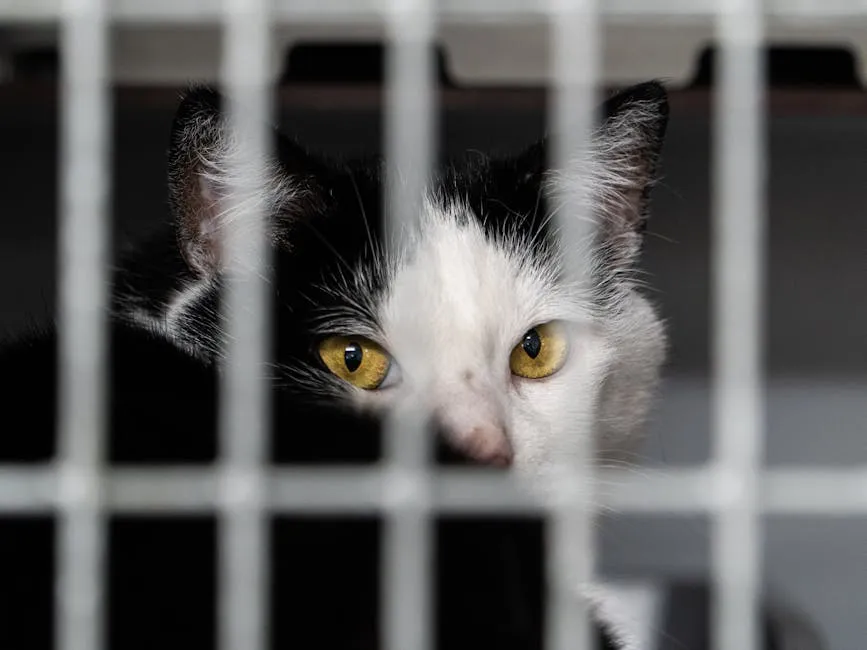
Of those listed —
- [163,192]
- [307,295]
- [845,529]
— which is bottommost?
Answer: [845,529]

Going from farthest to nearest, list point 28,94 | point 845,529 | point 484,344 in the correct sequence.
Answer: point 845,529
point 28,94
point 484,344

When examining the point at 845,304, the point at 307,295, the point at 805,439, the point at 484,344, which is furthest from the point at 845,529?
the point at 307,295

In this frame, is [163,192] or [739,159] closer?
[739,159]

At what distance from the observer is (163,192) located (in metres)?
1.79

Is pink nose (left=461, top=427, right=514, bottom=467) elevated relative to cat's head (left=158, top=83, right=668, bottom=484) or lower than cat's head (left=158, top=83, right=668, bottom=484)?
lower

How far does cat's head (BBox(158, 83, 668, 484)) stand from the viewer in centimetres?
99

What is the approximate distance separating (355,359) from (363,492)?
19.3 inches

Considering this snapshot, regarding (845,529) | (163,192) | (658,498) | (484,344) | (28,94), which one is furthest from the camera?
(163,192)

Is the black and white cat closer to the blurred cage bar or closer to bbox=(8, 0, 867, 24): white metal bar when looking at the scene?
the blurred cage bar

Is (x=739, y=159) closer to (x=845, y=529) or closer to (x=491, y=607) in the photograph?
(x=491, y=607)

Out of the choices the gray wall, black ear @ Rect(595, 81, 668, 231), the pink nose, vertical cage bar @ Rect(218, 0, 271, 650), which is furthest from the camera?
the gray wall

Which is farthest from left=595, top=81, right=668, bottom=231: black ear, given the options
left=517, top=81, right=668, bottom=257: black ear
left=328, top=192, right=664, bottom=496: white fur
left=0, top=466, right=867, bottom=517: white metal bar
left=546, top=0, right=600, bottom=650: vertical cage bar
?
left=0, top=466, right=867, bottom=517: white metal bar

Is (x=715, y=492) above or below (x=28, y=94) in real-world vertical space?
below

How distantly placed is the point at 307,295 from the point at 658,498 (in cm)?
57
